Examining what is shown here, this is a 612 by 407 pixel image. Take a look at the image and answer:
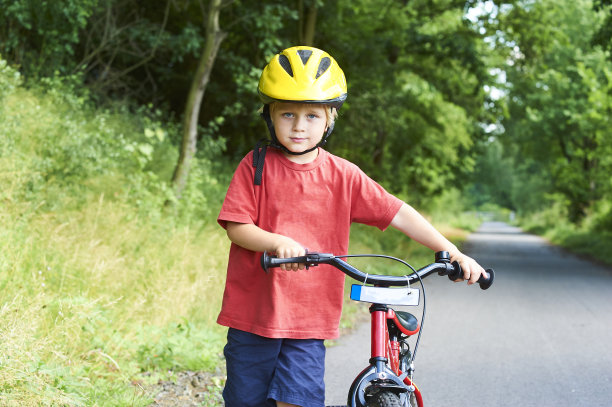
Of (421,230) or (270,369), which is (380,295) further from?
(270,369)

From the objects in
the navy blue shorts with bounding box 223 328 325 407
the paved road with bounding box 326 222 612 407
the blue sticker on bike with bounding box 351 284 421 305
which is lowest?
the paved road with bounding box 326 222 612 407

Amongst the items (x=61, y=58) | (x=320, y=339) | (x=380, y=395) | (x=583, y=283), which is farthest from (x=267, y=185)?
(x=583, y=283)

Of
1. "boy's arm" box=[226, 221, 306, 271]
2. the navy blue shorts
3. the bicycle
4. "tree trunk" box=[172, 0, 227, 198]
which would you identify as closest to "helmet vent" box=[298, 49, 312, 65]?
"boy's arm" box=[226, 221, 306, 271]

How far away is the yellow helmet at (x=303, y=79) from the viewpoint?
287 centimetres

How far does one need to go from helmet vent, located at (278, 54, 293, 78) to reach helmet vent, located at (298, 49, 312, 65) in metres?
0.06

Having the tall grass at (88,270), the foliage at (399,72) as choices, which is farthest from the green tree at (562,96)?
the tall grass at (88,270)

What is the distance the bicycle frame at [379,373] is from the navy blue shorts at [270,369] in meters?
0.41

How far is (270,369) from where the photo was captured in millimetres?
2965

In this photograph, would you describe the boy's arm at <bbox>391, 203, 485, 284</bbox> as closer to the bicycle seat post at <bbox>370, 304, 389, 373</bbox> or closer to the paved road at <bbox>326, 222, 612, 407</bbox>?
the bicycle seat post at <bbox>370, 304, 389, 373</bbox>

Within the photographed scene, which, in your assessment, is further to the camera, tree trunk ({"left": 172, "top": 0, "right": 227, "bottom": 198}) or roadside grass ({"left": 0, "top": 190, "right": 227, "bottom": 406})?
tree trunk ({"left": 172, "top": 0, "right": 227, "bottom": 198})

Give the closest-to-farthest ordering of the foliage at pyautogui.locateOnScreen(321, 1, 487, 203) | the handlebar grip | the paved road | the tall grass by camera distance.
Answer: the handlebar grip
the tall grass
the paved road
the foliage at pyautogui.locateOnScreen(321, 1, 487, 203)

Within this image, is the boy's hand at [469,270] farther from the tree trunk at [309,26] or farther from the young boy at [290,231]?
the tree trunk at [309,26]

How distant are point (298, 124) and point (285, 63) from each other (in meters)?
0.26

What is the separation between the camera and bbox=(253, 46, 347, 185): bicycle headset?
287 cm
